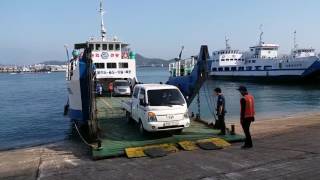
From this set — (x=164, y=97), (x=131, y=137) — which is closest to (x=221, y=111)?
(x=164, y=97)

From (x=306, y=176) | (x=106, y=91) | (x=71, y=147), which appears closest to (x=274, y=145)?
(x=306, y=176)

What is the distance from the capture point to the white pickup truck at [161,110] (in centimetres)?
1330

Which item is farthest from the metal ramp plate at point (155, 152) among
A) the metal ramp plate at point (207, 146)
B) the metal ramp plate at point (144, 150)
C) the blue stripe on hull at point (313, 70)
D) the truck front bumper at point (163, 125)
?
the blue stripe on hull at point (313, 70)

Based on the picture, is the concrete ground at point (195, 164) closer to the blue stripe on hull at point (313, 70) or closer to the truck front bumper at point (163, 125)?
the truck front bumper at point (163, 125)

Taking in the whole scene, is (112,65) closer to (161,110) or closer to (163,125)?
(161,110)

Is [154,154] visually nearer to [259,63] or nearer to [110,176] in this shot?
[110,176]

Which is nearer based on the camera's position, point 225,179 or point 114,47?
point 225,179

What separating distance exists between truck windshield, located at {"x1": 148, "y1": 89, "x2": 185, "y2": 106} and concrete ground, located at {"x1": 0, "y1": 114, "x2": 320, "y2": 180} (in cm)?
227

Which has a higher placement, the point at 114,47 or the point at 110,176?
the point at 114,47

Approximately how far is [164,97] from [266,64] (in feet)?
220

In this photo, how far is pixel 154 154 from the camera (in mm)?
11617

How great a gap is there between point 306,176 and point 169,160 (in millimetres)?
3714

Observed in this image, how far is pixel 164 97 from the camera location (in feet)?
45.5

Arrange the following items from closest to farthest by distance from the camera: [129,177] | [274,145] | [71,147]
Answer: [129,177] < [274,145] < [71,147]
